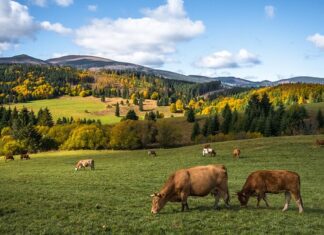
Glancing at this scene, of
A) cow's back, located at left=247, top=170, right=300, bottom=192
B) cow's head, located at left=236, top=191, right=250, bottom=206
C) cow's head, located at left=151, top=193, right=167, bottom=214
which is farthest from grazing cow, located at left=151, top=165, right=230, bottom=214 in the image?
cow's back, located at left=247, top=170, right=300, bottom=192

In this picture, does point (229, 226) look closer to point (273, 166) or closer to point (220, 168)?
point (220, 168)

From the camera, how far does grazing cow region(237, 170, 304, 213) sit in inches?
767

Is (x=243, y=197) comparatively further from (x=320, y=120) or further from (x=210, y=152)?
(x=320, y=120)

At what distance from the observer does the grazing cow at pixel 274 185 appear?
19.5m

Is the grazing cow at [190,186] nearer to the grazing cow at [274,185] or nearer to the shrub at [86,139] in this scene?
the grazing cow at [274,185]

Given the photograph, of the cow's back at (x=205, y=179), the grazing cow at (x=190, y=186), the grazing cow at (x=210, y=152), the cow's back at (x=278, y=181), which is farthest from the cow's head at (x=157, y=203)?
the grazing cow at (x=210, y=152)

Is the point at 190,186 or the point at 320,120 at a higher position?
the point at 320,120

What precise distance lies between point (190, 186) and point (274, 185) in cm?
431

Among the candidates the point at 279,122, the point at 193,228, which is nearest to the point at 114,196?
the point at 193,228

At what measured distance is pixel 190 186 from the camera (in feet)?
62.2

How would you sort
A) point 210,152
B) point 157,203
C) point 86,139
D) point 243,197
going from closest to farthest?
point 157,203 < point 243,197 < point 210,152 < point 86,139

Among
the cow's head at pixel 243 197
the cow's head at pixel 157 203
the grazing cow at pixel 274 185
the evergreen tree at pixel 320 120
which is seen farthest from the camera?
the evergreen tree at pixel 320 120

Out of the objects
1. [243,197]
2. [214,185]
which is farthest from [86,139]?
[214,185]

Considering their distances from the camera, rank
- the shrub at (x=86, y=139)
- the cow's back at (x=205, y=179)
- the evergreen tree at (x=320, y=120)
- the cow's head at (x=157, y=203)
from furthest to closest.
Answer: the evergreen tree at (x=320, y=120) < the shrub at (x=86, y=139) < the cow's back at (x=205, y=179) < the cow's head at (x=157, y=203)
